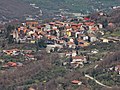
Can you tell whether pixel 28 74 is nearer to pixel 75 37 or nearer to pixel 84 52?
pixel 84 52

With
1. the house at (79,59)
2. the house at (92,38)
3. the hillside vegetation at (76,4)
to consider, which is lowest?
the hillside vegetation at (76,4)

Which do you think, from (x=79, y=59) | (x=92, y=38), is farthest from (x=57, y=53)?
(x=92, y=38)

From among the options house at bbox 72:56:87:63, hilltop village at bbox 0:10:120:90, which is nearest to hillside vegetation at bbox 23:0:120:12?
hilltop village at bbox 0:10:120:90

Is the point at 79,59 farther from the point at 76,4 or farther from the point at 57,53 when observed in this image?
the point at 76,4

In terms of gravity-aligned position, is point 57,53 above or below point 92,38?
below

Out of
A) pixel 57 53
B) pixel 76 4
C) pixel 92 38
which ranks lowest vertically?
pixel 76 4

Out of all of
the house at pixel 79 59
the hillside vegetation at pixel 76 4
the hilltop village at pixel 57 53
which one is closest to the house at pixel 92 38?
the hilltop village at pixel 57 53


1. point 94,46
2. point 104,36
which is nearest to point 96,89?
point 94,46

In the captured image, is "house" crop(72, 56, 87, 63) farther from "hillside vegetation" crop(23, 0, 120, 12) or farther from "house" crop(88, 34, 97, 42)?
"hillside vegetation" crop(23, 0, 120, 12)

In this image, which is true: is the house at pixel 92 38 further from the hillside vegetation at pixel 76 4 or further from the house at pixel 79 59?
the hillside vegetation at pixel 76 4
